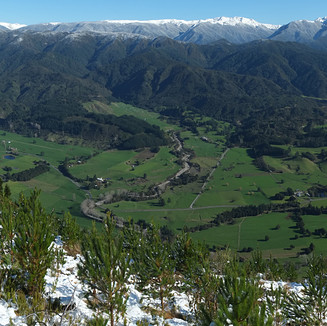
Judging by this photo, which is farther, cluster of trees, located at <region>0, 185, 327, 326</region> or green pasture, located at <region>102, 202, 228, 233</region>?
green pasture, located at <region>102, 202, 228, 233</region>

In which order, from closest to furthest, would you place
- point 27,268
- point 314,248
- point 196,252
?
point 27,268
point 196,252
point 314,248

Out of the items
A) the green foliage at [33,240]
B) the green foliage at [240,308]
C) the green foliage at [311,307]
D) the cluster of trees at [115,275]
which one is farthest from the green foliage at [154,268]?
the green foliage at [240,308]

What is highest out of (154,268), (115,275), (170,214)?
(115,275)

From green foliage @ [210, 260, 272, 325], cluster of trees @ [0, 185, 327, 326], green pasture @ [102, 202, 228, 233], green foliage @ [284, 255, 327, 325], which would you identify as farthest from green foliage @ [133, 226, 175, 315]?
green pasture @ [102, 202, 228, 233]

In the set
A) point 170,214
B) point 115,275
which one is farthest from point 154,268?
point 170,214

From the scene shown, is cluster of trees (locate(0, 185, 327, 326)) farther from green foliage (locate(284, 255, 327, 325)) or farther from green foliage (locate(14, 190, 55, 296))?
green foliage (locate(284, 255, 327, 325))

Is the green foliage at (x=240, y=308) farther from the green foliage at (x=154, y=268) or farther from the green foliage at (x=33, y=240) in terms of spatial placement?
the green foliage at (x=33, y=240)

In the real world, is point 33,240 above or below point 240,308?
below

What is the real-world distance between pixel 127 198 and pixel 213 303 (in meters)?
174

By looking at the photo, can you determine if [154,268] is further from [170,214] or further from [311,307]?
[170,214]

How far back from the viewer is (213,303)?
2661 centimetres

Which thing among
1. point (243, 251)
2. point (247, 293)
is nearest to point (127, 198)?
point (243, 251)

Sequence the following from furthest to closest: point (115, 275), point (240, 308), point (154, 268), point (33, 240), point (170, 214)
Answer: point (170, 214), point (154, 268), point (33, 240), point (115, 275), point (240, 308)

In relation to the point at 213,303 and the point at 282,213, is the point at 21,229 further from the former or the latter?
the point at 282,213
